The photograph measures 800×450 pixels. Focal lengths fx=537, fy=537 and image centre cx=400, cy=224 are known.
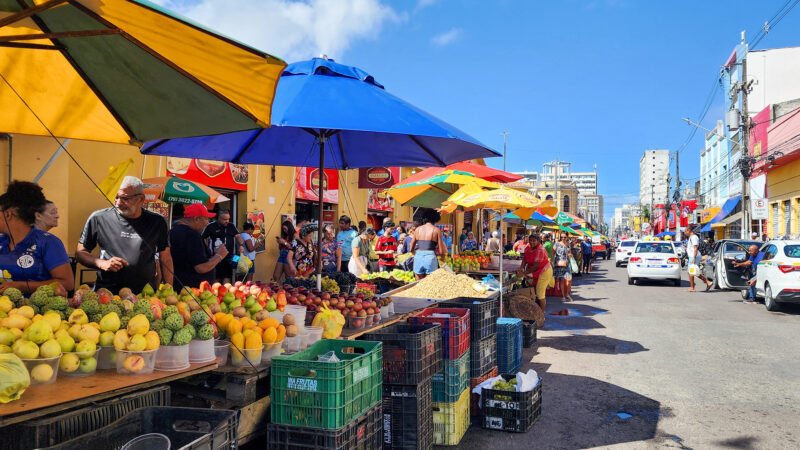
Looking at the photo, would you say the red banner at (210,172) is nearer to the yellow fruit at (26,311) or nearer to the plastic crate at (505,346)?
the plastic crate at (505,346)

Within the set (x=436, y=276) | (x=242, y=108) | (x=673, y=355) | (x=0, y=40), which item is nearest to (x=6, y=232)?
(x=0, y=40)

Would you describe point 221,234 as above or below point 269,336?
above

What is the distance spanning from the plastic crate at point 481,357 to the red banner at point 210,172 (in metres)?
7.06

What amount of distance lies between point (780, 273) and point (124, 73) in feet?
45.6

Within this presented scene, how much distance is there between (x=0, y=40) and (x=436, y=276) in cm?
632

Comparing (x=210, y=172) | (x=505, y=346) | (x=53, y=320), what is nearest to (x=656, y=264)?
(x=505, y=346)

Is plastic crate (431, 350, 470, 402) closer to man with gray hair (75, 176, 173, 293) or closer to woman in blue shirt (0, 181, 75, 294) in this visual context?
man with gray hair (75, 176, 173, 293)

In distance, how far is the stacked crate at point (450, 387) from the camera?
182 inches

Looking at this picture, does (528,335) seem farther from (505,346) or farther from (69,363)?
(69,363)

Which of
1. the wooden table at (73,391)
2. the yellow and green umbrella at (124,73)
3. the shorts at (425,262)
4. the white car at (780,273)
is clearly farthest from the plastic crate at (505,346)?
the white car at (780,273)

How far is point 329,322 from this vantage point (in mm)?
4191

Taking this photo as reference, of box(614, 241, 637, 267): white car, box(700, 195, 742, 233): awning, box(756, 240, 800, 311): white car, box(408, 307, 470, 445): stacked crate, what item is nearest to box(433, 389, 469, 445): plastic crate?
box(408, 307, 470, 445): stacked crate

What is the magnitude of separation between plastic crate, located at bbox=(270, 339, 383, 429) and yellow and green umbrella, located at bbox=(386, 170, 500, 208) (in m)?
Answer: 7.01

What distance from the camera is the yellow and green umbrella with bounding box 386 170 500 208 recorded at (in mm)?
10422
